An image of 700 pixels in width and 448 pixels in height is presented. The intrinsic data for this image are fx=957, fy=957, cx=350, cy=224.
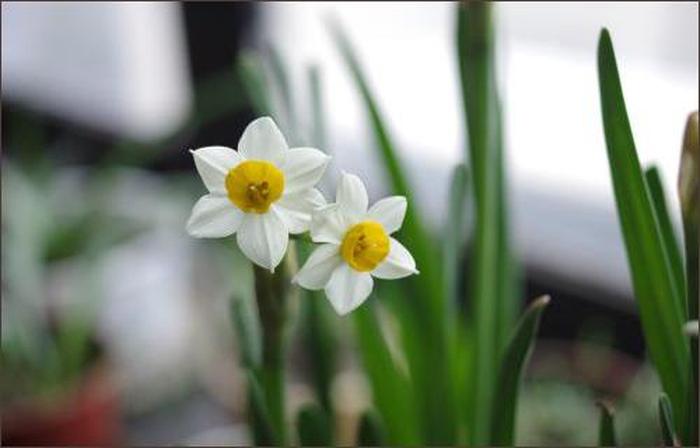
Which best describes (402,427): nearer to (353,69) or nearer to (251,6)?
(353,69)

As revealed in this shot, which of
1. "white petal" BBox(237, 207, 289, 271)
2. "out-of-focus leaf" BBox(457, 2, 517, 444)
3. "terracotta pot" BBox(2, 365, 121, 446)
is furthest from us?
"terracotta pot" BBox(2, 365, 121, 446)

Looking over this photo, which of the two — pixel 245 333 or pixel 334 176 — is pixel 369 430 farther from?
pixel 334 176

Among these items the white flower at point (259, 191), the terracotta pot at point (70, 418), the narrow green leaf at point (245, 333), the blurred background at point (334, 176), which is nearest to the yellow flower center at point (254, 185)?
the white flower at point (259, 191)

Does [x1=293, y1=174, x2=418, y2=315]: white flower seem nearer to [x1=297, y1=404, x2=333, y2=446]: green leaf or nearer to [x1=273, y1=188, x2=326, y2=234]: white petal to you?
[x1=273, y1=188, x2=326, y2=234]: white petal

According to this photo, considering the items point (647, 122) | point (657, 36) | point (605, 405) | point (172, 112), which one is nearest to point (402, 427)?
point (605, 405)

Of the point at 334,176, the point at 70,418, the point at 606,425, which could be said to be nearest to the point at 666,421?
the point at 606,425

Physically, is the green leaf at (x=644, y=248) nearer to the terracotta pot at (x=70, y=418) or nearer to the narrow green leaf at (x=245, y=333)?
the narrow green leaf at (x=245, y=333)

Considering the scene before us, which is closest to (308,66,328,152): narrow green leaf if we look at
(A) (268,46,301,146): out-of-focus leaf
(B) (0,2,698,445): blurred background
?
(A) (268,46,301,146): out-of-focus leaf
